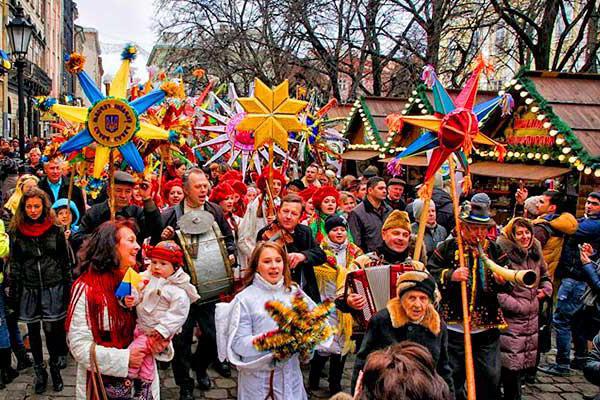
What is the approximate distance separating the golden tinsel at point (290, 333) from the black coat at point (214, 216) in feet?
6.17

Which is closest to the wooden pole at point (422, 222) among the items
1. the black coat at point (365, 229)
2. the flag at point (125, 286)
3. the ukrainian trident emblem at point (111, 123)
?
the flag at point (125, 286)

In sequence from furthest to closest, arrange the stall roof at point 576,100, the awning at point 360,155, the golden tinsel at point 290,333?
the awning at point 360,155 → the stall roof at point 576,100 → the golden tinsel at point 290,333

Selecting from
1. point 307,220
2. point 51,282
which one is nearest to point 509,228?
point 307,220

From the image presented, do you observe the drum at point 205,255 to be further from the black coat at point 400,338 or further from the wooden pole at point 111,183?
the black coat at point 400,338

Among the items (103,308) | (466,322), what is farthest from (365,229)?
(103,308)

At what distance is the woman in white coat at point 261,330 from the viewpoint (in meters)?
3.59

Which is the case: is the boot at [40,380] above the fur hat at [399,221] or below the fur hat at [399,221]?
below

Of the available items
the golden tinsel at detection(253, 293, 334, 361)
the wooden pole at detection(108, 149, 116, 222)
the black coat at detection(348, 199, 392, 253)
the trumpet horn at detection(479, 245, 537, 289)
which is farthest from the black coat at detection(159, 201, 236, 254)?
the trumpet horn at detection(479, 245, 537, 289)

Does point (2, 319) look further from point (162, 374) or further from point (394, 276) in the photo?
point (394, 276)

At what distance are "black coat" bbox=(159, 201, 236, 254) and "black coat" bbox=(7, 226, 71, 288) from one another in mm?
922

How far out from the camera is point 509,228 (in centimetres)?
501

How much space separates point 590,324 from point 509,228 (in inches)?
84.3

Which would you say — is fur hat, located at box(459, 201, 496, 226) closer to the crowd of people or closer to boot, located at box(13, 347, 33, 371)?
the crowd of people

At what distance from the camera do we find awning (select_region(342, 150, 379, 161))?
50.6ft
